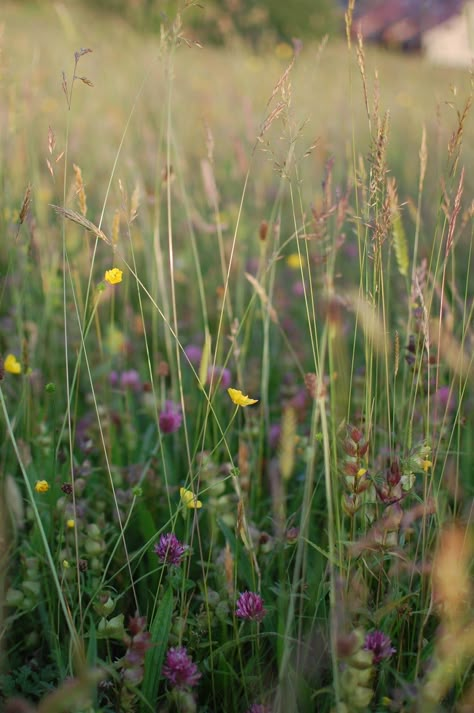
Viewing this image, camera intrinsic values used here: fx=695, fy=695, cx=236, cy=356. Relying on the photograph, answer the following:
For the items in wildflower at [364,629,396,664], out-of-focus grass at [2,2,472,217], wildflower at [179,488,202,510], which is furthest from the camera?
out-of-focus grass at [2,2,472,217]

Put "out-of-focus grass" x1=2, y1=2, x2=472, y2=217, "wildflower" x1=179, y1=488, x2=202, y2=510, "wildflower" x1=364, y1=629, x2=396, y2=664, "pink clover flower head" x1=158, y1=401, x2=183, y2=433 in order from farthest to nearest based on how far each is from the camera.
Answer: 1. "out-of-focus grass" x1=2, y1=2, x2=472, y2=217
2. "pink clover flower head" x1=158, y1=401, x2=183, y2=433
3. "wildflower" x1=179, y1=488, x2=202, y2=510
4. "wildflower" x1=364, y1=629, x2=396, y2=664

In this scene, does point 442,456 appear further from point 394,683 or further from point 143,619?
point 143,619

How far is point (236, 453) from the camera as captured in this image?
1.30m

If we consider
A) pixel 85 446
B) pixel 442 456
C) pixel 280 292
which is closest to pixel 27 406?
pixel 85 446

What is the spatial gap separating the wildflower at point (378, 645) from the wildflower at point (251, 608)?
0.14 m

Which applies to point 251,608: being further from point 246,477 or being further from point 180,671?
point 246,477

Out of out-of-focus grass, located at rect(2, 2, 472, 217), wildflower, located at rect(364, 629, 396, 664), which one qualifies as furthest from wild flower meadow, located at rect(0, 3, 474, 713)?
out-of-focus grass, located at rect(2, 2, 472, 217)

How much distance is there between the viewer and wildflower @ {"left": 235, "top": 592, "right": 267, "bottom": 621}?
33.3 inches

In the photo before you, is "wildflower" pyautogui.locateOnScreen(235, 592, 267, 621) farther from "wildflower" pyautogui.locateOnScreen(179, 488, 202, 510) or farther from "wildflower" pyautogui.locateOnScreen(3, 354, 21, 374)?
"wildflower" pyautogui.locateOnScreen(3, 354, 21, 374)

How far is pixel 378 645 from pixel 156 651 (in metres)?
0.27

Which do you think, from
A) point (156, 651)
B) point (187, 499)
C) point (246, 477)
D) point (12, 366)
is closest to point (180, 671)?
point (156, 651)

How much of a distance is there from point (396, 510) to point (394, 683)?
21cm

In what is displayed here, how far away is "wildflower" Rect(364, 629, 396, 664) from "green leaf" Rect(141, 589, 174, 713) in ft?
0.78

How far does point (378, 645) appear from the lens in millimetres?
753
